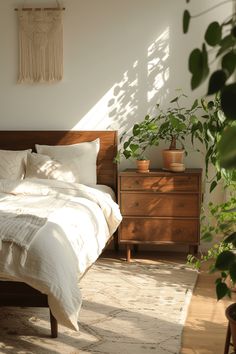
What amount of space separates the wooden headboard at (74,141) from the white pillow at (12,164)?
22cm

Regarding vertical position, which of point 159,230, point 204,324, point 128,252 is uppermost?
point 159,230

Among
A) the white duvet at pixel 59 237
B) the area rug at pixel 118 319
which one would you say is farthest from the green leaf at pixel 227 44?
the area rug at pixel 118 319

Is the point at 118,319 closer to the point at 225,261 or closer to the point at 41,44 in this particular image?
the point at 225,261

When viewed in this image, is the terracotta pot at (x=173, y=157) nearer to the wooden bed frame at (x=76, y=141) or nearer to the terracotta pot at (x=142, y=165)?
the terracotta pot at (x=142, y=165)

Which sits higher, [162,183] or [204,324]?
[162,183]

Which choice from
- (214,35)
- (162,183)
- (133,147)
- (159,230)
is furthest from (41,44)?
(214,35)

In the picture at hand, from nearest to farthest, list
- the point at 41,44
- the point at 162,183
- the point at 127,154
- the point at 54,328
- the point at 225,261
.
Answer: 1. the point at 225,261
2. the point at 54,328
3. the point at 162,183
4. the point at 127,154
5. the point at 41,44

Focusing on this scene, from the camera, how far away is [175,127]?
4238 millimetres

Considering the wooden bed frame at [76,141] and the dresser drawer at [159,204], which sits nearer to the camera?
the dresser drawer at [159,204]

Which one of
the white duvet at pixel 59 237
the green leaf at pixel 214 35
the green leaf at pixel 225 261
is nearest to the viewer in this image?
the green leaf at pixel 214 35

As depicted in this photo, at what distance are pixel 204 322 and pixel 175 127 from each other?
175 centimetres

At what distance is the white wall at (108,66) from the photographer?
4.52 meters

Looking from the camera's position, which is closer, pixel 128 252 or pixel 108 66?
pixel 128 252

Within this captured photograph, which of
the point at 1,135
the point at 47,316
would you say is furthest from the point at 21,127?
the point at 47,316
